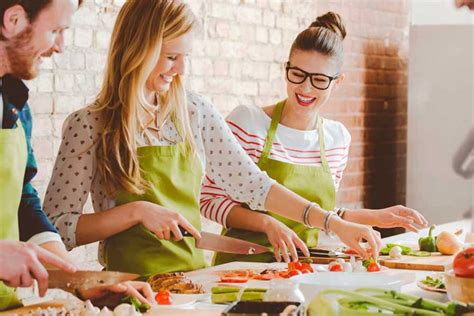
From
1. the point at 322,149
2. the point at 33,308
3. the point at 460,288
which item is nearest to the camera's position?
the point at 460,288

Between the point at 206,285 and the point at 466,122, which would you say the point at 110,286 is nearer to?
the point at 206,285

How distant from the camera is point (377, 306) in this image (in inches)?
69.1

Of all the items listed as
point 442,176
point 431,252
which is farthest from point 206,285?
point 442,176

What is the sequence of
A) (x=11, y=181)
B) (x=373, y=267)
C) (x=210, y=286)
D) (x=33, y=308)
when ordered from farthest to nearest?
1. (x=373, y=267)
2. (x=210, y=286)
3. (x=11, y=181)
4. (x=33, y=308)

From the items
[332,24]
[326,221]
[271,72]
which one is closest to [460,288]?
[326,221]

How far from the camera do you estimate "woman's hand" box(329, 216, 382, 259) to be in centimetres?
289

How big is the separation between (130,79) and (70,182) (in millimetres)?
356

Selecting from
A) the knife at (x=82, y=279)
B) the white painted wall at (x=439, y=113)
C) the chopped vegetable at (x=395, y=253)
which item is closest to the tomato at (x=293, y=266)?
the chopped vegetable at (x=395, y=253)

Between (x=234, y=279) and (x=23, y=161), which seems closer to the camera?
(x=23, y=161)

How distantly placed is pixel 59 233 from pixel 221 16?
247cm

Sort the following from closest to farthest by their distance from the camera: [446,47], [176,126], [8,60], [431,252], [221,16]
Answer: [8,60] → [176,126] → [431,252] → [221,16] → [446,47]

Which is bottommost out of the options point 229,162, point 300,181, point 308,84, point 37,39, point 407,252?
point 407,252

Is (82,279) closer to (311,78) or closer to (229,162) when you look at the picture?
(229,162)

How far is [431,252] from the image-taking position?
3355mm
